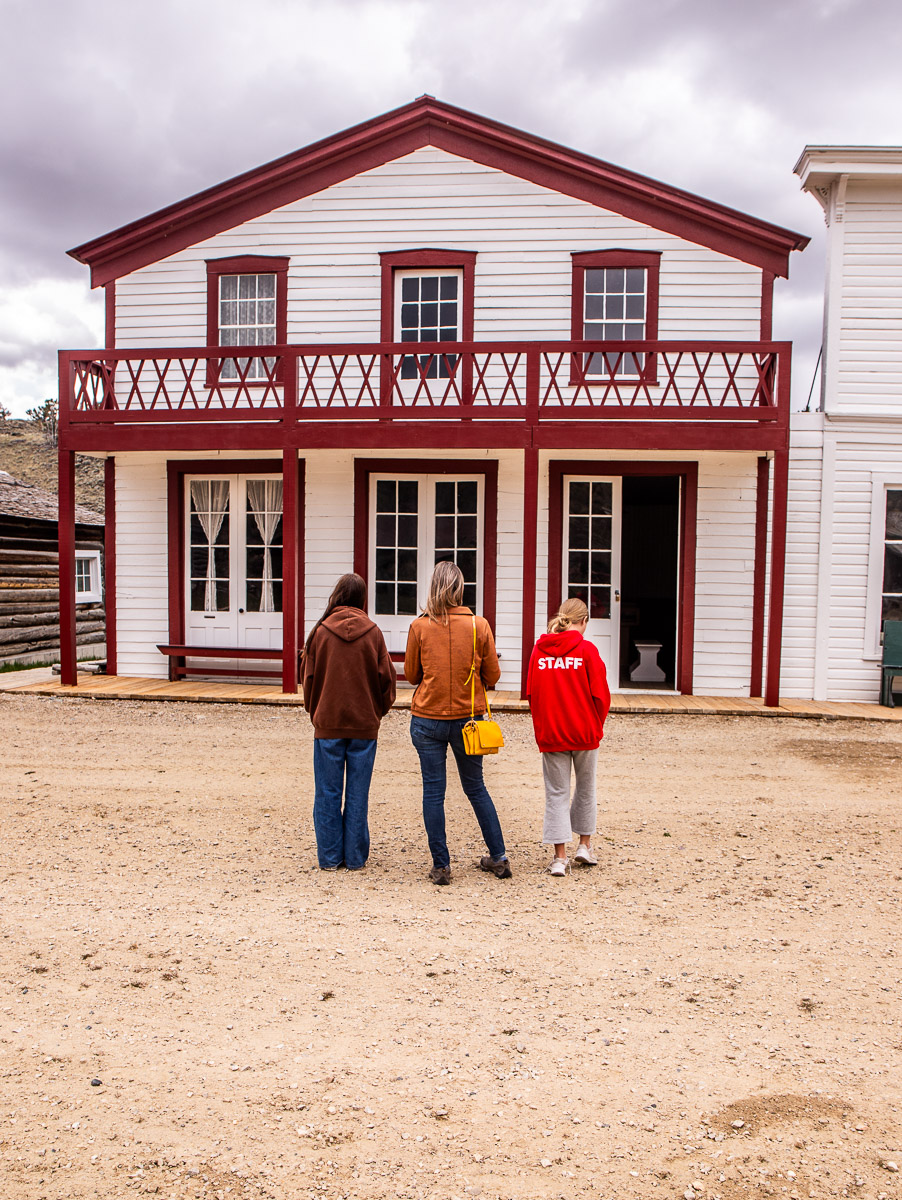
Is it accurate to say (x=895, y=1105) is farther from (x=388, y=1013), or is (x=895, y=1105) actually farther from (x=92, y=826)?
(x=92, y=826)

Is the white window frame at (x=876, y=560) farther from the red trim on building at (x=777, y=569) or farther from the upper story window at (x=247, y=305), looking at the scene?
the upper story window at (x=247, y=305)

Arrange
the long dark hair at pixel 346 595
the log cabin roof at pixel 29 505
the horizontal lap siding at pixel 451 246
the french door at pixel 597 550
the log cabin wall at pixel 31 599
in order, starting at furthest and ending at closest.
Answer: the log cabin roof at pixel 29 505
the log cabin wall at pixel 31 599
the french door at pixel 597 550
the horizontal lap siding at pixel 451 246
the long dark hair at pixel 346 595

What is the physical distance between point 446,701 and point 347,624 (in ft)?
2.40

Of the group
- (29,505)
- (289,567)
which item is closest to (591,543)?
(289,567)

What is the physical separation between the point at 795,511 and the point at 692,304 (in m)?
2.79

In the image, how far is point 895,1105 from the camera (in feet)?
8.95

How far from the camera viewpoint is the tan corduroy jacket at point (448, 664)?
4.62 m

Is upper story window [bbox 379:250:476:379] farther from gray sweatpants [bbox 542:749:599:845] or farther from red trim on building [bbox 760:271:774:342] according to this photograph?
gray sweatpants [bbox 542:749:599:845]

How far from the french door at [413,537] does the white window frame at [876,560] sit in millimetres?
4705

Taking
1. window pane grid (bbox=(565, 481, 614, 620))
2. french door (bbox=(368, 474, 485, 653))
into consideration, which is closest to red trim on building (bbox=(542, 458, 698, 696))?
window pane grid (bbox=(565, 481, 614, 620))

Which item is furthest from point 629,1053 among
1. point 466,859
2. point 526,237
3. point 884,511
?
point 526,237

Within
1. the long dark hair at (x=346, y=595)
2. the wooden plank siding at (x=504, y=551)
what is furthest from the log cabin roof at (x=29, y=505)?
the long dark hair at (x=346, y=595)

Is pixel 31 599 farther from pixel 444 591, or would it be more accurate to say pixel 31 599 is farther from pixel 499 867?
pixel 499 867

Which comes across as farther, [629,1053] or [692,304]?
[692,304]
